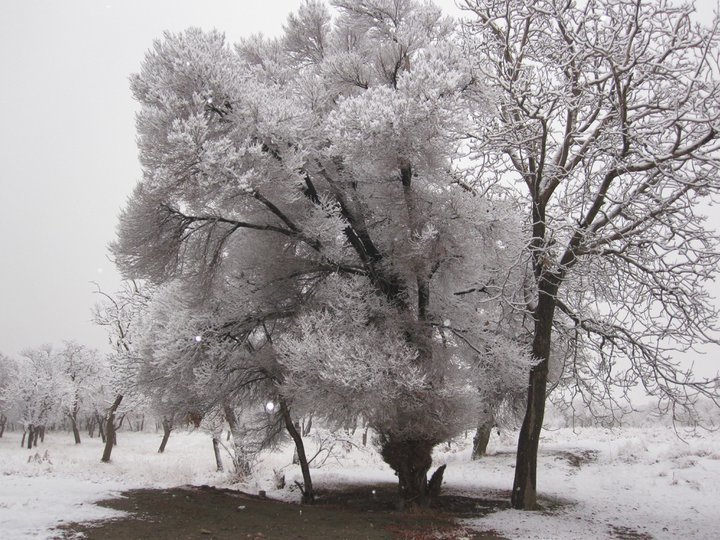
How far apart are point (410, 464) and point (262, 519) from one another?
10.7 ft

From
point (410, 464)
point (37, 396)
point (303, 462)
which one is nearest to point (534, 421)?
point (410, 464)

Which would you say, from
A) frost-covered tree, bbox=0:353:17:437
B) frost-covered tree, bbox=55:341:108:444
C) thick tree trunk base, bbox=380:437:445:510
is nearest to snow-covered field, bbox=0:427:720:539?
thick tree trunk base, bbox=380:437:445:510

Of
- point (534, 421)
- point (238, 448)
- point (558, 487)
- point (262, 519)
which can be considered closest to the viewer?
point (262, 519)

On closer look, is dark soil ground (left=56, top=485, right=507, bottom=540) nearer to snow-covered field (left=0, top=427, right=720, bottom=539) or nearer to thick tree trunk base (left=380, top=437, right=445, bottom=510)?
thick tree trunk base (left=380, top=437, right=445, bottom=510)

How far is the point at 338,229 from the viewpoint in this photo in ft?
32.4

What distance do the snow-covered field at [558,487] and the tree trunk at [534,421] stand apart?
23.1 inches

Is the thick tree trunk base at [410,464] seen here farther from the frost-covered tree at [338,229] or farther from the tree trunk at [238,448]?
the tree trunk at [238,448]

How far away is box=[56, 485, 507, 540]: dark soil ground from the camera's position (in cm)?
727

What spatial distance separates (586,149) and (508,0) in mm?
3380

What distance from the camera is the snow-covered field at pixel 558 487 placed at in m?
8.41

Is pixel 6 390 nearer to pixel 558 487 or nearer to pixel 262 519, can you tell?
pixel 262 519

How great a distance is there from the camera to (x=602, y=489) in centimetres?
1264

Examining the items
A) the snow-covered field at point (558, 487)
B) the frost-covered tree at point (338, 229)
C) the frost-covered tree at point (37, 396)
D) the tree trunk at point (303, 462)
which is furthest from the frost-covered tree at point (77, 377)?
the frost-covered tree at point (338, 229)

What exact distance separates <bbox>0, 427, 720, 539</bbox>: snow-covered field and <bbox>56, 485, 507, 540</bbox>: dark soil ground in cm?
65
